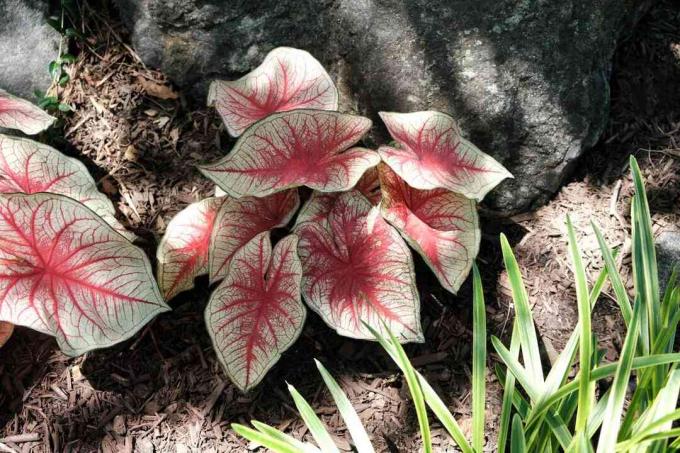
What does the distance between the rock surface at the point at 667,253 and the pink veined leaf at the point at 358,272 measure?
0.86 metres

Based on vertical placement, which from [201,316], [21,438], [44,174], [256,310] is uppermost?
[44,174]

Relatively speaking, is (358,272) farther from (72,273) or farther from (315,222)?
(72,273)

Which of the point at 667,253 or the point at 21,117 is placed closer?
the point at 21,117

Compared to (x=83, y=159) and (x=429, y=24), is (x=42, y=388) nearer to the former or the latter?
(x=83, y=159)

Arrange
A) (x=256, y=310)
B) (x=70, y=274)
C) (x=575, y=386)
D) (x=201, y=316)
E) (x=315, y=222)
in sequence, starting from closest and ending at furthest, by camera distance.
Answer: (x=575, y=386)
(x=70, y=274)
(x=256, y=310)
(x=315, y=222)
(x=201, y=316)

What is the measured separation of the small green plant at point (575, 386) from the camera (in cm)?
147

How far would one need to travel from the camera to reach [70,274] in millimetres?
1658

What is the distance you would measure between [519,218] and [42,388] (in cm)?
156

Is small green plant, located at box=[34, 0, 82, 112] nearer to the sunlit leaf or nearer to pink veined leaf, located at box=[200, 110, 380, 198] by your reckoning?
pink veined leaf, located at box=[200, 110, 380, 198]

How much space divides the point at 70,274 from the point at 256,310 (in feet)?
1.59

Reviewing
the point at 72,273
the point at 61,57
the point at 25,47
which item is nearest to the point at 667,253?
the point at 72,273

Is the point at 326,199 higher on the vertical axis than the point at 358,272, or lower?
higher

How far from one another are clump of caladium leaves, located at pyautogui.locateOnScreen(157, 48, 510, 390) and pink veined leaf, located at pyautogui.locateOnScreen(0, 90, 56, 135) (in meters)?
0.48

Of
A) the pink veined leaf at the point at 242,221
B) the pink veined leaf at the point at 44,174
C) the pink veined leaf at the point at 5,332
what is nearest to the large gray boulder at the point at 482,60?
the pink veined leaf at the point at 242,221
